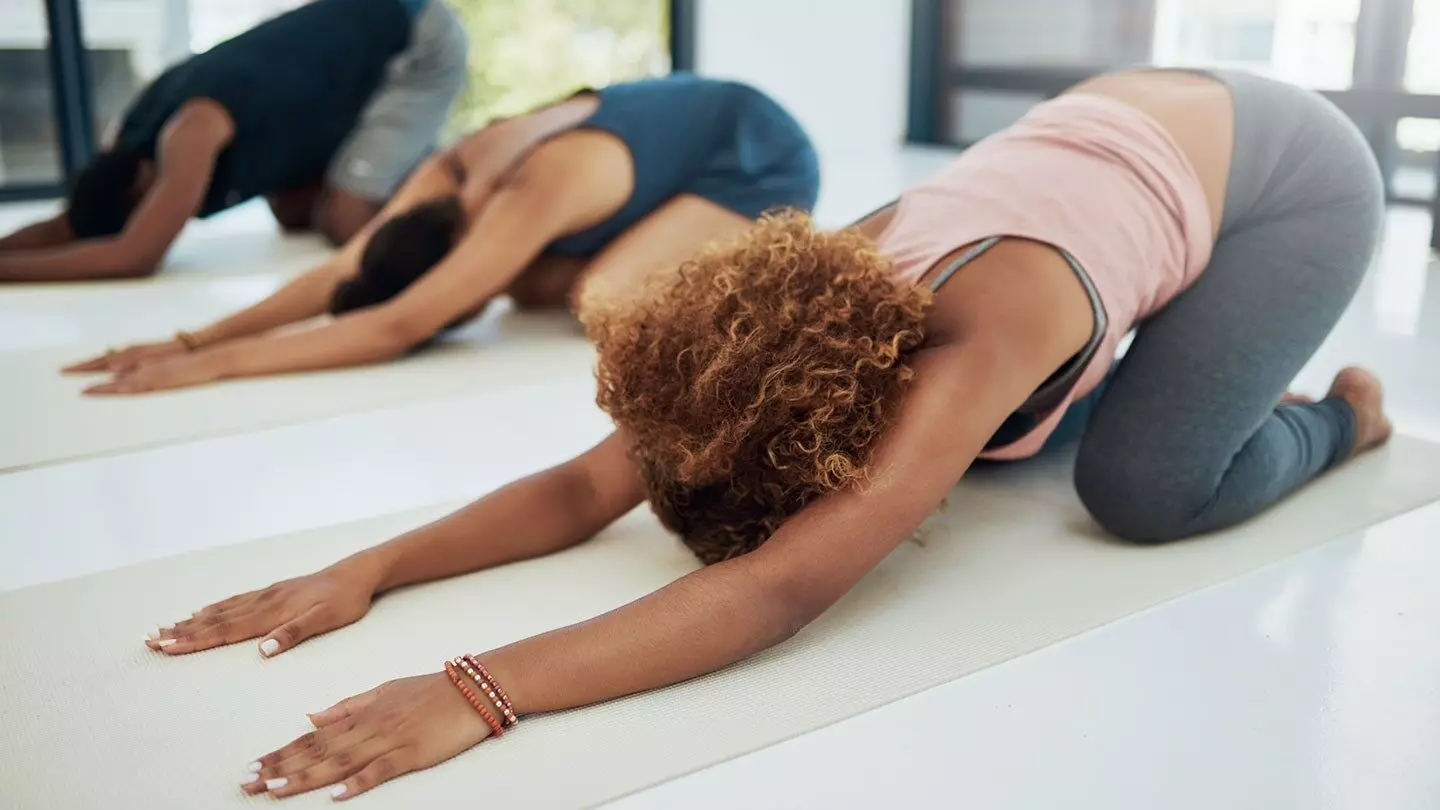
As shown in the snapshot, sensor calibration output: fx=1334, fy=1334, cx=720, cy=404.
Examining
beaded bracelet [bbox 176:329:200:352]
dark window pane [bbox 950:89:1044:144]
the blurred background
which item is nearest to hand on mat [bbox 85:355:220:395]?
beaded bracelet [bbox 176:329:200:352]

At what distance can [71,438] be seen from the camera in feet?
8.02

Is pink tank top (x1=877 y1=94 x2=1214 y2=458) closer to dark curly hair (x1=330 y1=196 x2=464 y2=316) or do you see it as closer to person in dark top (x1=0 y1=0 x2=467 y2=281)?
dark curly hair (x1=330 y1=196 x2=464 y2=316)

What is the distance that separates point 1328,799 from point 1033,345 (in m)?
0.54

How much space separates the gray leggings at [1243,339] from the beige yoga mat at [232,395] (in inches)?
54.8

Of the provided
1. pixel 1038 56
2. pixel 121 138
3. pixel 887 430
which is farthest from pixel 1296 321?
pixel 1038 56

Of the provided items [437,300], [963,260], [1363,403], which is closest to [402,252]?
[437,300]

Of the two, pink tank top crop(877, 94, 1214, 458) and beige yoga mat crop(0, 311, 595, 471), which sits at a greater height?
pink tank top crop(877, 94, 1214, 458)

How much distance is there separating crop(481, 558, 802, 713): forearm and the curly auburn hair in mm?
118

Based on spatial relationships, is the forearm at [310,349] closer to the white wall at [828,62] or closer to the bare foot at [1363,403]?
the bare foot at [1363,403]

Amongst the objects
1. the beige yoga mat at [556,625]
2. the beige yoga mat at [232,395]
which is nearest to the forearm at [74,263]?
the beige yoga mat at [232,395]

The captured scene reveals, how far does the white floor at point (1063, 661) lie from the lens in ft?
4.18

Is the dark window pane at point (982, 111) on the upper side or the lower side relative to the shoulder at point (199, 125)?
lower

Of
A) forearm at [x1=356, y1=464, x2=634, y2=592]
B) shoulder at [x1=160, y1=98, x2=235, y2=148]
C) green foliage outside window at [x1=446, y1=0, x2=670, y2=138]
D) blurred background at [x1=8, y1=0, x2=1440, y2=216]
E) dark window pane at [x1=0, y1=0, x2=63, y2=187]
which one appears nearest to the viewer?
forearm at [x1=356, y1=464, x2=634, y2=592]

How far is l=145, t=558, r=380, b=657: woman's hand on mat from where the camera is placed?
1.54 m
